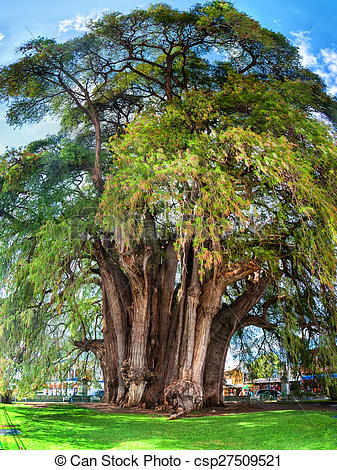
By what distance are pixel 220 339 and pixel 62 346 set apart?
311 cm

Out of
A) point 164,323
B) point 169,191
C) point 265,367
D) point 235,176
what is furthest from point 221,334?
point 169,191

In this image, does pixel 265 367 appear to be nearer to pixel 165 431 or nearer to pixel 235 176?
pixel 235 176

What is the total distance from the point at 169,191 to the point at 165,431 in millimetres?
3203

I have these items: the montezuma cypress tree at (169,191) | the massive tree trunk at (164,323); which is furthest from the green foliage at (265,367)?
the massive tree trunk at (164,323)

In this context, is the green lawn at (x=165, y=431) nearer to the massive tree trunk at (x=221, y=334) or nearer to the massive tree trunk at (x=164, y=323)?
the massive tree trunk at (x=164, y=323)

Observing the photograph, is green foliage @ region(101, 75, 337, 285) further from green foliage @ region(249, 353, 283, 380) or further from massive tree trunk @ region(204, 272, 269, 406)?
green foliage @ region(249, 353, 283, 380)

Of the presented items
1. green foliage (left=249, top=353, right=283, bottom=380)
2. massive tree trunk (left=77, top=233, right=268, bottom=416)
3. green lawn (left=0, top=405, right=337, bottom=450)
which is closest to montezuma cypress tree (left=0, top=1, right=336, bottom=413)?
massive tree trunk (left=77, top=233, right=268, bottom=416)

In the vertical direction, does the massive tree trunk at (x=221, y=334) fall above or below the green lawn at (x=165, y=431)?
above

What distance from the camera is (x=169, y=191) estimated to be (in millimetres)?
6000

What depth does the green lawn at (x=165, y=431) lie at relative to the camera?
4.04m

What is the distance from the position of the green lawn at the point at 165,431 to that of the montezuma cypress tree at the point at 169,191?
1.32 meters

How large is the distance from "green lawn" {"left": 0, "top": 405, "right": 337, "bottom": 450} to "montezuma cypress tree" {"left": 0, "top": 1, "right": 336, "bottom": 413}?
1318mm

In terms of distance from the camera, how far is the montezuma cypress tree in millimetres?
6016

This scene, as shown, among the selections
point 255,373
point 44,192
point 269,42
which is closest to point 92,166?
point 44,192
